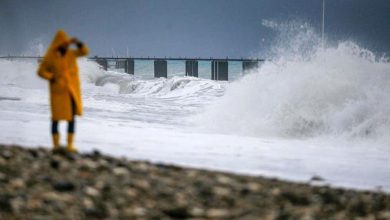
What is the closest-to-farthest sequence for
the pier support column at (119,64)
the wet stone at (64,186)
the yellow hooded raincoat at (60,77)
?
the wet stone at (64,186) < the yellow hooded raincoat at (60,77) < the pier support column at (119,64)

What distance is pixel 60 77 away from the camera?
25.4 ft

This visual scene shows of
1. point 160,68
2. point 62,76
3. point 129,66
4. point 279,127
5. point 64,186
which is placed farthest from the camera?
point 129,66

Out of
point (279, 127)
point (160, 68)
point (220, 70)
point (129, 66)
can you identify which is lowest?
point (279, 127)

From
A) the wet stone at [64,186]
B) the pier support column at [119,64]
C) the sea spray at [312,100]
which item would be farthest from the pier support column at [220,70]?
the wet stone at [64,186]

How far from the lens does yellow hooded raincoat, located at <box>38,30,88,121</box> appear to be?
770cm

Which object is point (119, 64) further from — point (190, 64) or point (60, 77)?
point (60, 77)

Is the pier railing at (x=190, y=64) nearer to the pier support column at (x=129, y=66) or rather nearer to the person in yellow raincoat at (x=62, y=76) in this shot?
the pier support column at (x=129, y=66)

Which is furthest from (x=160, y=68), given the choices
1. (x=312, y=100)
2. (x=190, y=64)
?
(x=312, y=100)

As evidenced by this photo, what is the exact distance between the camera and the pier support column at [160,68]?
105625 mm

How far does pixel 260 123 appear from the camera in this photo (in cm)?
1625

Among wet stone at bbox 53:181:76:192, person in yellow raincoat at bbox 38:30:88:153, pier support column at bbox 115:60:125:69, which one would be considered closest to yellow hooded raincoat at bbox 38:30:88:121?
person in yellow raincoat at bbox 38:30:88:153

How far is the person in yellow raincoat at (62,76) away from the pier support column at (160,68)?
9751cm

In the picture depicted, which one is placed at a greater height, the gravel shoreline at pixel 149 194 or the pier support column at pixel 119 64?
the pier support column at pixel 119 64

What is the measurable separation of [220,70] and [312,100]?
82388mm
